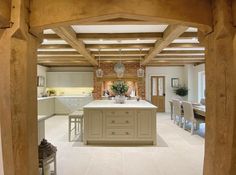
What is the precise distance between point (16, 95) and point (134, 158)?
270 centimetres

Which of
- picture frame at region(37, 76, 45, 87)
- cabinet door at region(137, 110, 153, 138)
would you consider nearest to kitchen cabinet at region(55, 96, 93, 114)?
picture frame at region(37, 76, 45, 87)

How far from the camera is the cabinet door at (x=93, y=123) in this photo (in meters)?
4.89

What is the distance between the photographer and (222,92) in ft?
6.52

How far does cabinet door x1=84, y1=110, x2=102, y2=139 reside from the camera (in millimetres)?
4887

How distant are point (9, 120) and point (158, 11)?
1.64m

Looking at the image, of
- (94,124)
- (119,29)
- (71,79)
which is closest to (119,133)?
(94,124)

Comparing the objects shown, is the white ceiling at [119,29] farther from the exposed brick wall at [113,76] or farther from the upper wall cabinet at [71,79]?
the upper wall cabinet at [71,79]

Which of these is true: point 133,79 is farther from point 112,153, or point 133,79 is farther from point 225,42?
point 225,42

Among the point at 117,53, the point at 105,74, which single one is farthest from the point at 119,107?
the point at 105,74

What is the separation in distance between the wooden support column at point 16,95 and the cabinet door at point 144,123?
10.3ft

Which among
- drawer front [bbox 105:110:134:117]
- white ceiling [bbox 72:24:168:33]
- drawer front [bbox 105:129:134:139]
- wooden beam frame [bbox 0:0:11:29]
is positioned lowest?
drawer front [bbox 105:129:134:139]

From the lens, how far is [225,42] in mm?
1969

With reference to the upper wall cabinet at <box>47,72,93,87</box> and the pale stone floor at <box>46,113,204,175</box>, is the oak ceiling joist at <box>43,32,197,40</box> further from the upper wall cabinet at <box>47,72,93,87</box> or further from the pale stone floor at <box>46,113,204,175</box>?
the upper wall cabinet at <box>47,72,93,87</box>

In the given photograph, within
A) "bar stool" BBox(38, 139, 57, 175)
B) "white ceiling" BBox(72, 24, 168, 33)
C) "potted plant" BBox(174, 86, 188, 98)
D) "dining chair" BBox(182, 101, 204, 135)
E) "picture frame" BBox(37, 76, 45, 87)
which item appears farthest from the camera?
"potted plant" BBox(174, 86, 188, 98)
